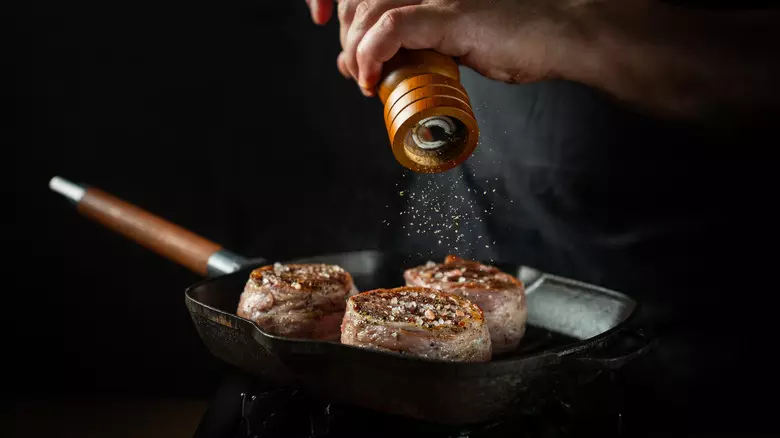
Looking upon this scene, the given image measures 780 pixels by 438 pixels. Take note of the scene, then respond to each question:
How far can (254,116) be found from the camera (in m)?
2.46

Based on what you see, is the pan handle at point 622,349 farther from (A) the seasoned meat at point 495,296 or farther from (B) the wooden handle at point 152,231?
(B) the wooden handle at point 152,231

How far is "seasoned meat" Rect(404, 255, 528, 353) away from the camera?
144cm

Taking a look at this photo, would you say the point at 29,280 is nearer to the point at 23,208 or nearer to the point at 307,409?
the point at 23,208

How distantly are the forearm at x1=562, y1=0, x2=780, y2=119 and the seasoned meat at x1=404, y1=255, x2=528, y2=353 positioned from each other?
512 millimetres

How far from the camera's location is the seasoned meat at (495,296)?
4.72 ft

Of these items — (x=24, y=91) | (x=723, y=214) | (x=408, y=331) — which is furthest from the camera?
(x=24, y=91)

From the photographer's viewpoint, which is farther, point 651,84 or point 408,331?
point 651,84

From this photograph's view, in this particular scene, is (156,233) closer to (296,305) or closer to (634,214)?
(296,305)

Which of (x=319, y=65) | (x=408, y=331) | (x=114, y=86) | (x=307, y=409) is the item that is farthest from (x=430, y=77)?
(x=114, y=86)

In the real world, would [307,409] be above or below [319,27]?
below

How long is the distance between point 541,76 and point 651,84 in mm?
271

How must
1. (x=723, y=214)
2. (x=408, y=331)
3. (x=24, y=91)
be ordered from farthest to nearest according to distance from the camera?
(x=24, y=91), (x=723, y=214), (x=408, y=331)

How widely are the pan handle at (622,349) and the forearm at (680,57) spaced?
0.59 meters

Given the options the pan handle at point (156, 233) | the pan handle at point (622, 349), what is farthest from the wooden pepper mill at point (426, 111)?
the pan handle at point (156, 233)
